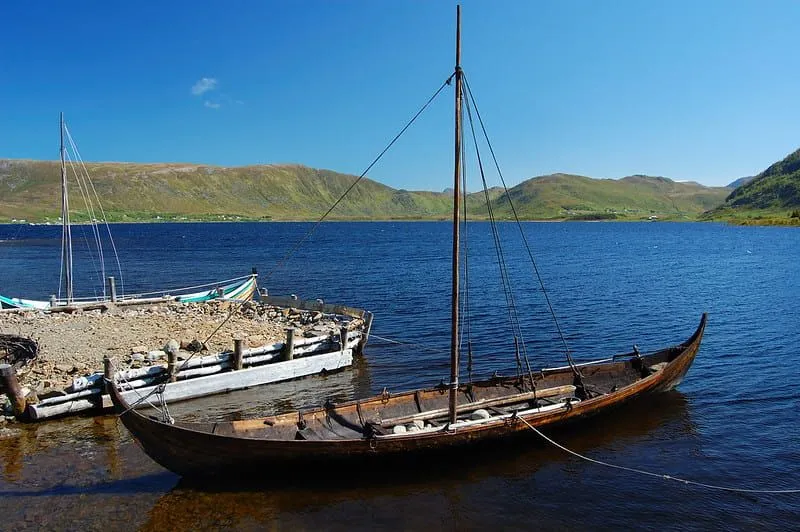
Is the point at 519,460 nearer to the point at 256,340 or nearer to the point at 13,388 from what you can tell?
the point at 256,340

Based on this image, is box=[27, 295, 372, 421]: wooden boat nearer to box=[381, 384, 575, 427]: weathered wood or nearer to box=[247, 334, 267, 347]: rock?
box=[247, 334, 267, 347]: rock

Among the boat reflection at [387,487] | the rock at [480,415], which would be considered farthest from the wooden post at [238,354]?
the rock at [480,415]

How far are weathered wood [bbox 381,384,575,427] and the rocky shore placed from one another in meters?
8.54

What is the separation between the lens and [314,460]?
1466 cm

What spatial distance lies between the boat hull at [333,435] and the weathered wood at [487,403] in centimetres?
8

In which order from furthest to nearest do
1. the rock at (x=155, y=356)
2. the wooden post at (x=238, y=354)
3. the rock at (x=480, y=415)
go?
1. the rock at (x=155, y=356)
2. the wooden post at (x=238, y=354)
3. the rock at (x=480, y=415)

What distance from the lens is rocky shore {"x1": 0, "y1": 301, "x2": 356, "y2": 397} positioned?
21.5 metres

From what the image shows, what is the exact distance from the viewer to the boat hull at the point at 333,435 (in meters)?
13.9

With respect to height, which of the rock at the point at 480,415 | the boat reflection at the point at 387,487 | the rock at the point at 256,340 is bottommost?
the boat reflection at the point at 387,487

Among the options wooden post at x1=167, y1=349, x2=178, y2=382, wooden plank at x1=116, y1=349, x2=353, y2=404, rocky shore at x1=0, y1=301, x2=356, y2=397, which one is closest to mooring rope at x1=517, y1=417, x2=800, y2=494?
wooden plank at x1=116, y1=349, x2=353, y2=404

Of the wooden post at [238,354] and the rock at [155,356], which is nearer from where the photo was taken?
the wooden post at [238,354]

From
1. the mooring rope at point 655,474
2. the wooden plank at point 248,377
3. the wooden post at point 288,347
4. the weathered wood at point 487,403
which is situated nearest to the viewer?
the mooring rope at point 655,474

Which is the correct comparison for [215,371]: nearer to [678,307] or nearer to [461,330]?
[461,330]

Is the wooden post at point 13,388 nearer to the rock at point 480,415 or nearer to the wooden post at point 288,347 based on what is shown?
the wooden post at point 288,347
